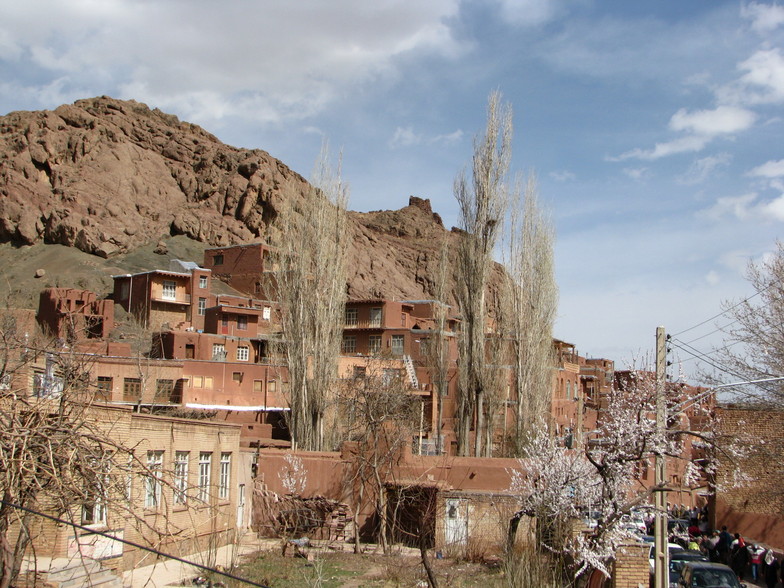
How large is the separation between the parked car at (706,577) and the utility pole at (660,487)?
3.43m

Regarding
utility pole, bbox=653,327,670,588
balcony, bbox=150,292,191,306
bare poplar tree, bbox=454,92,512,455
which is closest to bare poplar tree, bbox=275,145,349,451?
bare poplar tree, bbox=454,92,512,455

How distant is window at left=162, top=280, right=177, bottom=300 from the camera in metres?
60.7

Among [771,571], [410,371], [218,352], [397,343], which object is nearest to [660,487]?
[771,571]

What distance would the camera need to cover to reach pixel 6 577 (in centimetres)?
909

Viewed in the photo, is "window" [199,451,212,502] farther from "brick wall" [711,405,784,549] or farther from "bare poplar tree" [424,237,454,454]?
"bare poplar tree" [424,237,454,454]

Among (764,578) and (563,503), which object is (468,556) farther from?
(764,578)


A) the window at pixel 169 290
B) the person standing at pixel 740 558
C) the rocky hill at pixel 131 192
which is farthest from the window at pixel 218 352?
the person standing at pixel 740 558

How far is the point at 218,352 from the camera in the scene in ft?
162

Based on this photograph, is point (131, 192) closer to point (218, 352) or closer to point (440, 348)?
point (218, 352)

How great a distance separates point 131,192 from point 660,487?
3152 inches

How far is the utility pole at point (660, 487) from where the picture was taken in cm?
1273

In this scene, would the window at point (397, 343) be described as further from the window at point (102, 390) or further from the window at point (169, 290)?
the window at point (102, 390)

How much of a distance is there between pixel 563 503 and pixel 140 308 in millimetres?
50101

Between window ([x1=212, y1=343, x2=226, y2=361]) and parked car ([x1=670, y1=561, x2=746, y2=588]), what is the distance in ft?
119
